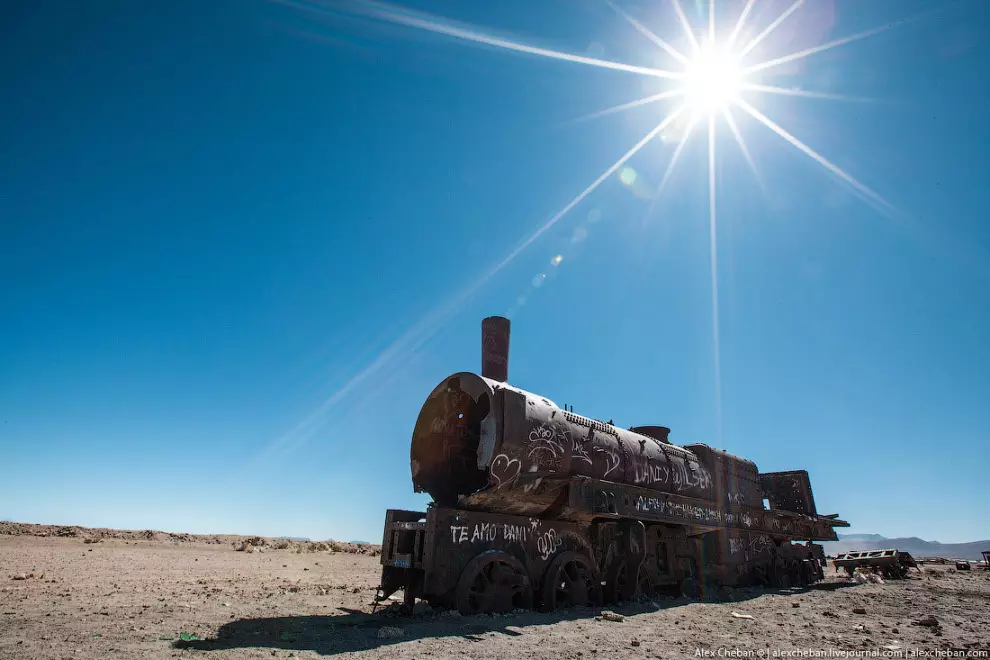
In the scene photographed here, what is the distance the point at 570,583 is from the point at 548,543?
92 centimetres

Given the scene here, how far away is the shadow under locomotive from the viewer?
5539 millimetres

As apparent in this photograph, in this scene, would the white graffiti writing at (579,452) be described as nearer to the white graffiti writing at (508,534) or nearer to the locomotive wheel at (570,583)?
the white graffiti writing at (508,534)

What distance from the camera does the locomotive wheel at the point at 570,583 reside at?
8.93 meters

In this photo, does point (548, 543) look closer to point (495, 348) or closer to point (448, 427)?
point (448, 427)

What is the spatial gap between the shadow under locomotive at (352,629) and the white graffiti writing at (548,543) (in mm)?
952

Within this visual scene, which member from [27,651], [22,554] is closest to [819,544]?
[27,651]

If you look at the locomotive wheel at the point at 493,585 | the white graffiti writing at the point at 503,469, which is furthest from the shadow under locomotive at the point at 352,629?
the white graffiti writing at the point at 503,469

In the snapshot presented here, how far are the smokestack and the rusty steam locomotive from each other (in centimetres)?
2

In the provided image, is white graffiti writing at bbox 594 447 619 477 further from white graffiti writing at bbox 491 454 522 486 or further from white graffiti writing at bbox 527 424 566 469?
white graffiti writing at bbox 491 454 522 486

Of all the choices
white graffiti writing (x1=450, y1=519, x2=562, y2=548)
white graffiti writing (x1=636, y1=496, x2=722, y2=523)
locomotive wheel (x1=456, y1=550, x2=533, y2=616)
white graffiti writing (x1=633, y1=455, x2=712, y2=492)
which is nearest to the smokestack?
white graffiti writing (x1=450, y1=519, x2=562, y2=548)

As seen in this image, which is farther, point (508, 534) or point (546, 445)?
point (546, 445)

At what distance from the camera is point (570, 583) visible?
945 centimetres

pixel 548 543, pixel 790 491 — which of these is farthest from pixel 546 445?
pixel 790 491

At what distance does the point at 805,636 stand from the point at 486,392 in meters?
5.63
